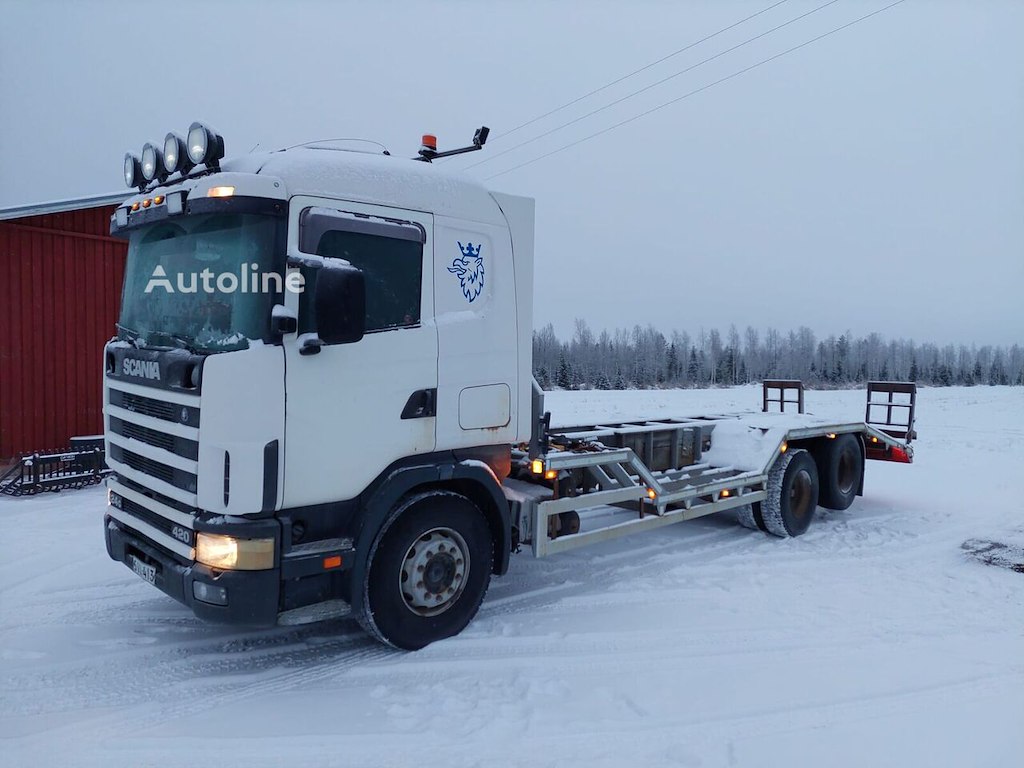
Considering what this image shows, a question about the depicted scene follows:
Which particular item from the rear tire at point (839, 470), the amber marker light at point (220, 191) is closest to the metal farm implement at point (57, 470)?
the amber marker light at point (220, 191)

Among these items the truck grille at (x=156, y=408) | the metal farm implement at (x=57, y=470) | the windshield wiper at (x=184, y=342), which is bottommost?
the metal farm implement at (x=57, y=470)

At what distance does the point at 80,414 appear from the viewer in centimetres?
1066

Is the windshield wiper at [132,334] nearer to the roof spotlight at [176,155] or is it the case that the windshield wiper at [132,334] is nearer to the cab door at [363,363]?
the roof spotlight at [176,155]

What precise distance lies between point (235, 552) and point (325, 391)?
3.38 feet

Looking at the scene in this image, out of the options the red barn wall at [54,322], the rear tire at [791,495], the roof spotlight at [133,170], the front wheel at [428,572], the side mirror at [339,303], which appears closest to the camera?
the side mirror at [339,303]

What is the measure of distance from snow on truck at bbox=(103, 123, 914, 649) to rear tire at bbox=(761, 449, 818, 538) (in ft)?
10.2

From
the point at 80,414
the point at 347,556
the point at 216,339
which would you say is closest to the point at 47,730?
the point at 347,556

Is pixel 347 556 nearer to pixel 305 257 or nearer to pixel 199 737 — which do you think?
pixel 199 737

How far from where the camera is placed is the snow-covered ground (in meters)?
3.35

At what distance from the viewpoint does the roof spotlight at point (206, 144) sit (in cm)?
398

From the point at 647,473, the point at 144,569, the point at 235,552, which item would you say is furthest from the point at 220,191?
the point at 647,473

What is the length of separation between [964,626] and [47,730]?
236 inches

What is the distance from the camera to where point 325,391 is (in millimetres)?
3938

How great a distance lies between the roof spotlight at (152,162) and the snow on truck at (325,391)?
13 millimetres
